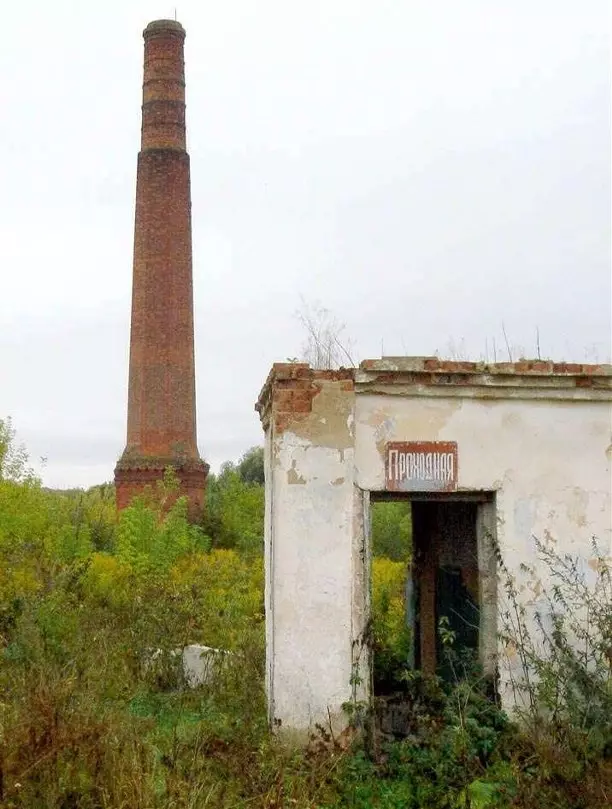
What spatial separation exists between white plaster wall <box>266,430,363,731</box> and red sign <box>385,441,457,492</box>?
1.02 feet

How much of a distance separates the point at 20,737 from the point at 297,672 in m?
1.99

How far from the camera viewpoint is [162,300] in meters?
22.2

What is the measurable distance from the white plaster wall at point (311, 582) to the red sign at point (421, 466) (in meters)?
0.31

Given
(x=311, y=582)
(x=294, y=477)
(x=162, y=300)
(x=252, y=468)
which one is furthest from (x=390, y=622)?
(x=252, y=468)

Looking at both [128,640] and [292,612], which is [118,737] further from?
[128,640]

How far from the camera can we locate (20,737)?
5.88 m

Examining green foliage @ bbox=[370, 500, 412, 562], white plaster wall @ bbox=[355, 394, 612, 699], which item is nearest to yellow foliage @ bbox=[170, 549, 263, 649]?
green foliage @ bbox=[370, 500, 412, 562]

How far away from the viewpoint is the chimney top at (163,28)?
23.0 metres

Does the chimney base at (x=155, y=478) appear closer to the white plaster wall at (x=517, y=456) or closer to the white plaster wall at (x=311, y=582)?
the white plaster wall at (x=311, y=582)

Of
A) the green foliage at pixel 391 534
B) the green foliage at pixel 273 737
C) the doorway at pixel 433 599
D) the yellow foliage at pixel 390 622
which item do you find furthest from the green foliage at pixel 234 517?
the green foliage at pixel 273 737

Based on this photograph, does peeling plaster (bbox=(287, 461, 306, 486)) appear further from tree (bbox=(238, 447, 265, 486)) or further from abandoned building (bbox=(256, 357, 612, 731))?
tree (bbox=(238, 447, 265, 486))

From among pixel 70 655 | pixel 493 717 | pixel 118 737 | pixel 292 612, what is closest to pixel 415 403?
pixel 292 612

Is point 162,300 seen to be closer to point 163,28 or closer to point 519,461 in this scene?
point 163,28

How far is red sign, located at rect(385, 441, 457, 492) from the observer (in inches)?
278
